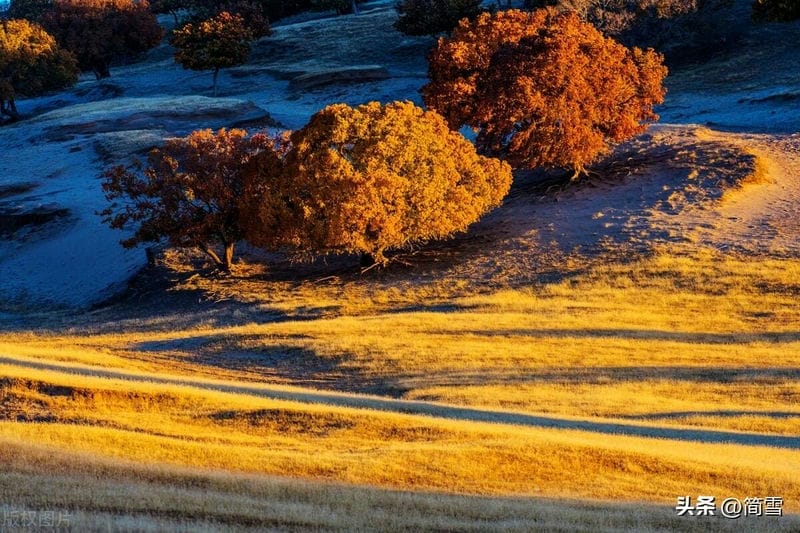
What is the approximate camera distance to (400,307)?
3092 centimetres

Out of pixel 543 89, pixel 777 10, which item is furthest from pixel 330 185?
pixel 777 10

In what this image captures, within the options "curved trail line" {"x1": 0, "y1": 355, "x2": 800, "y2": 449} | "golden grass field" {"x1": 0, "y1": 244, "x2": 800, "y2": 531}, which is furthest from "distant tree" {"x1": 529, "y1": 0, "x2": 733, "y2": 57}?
"curved trail line" {"x1": 0, "y1": 355, "x2": 800, "y2": 449}

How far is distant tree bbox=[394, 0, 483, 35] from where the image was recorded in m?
73.4

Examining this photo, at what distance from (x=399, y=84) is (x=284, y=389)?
49.7 m

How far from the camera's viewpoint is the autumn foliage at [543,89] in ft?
127

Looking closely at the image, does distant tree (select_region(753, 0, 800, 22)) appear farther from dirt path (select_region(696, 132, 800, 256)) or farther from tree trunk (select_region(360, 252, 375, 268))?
tree trunk (select_region(360, 252, 375, 268))

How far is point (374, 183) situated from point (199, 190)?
7.15m

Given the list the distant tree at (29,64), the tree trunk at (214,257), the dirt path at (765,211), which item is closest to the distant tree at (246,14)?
the distant tree at (29,64)

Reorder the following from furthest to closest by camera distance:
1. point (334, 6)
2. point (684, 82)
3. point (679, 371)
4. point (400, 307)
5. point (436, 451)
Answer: point (334, 6) < point (684, 82) < point (400, 307) < point (679, 371) < point (436, 451)

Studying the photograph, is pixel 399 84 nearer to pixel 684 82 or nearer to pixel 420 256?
pixel 684 82

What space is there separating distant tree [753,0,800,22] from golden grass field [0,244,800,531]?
29.3 meters

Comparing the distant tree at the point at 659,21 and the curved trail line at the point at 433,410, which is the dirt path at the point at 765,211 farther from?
the distant tree at the point at 659,21

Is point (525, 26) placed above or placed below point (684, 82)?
above

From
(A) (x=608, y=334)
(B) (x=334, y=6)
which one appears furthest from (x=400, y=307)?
(B) (x=334, y=6)
